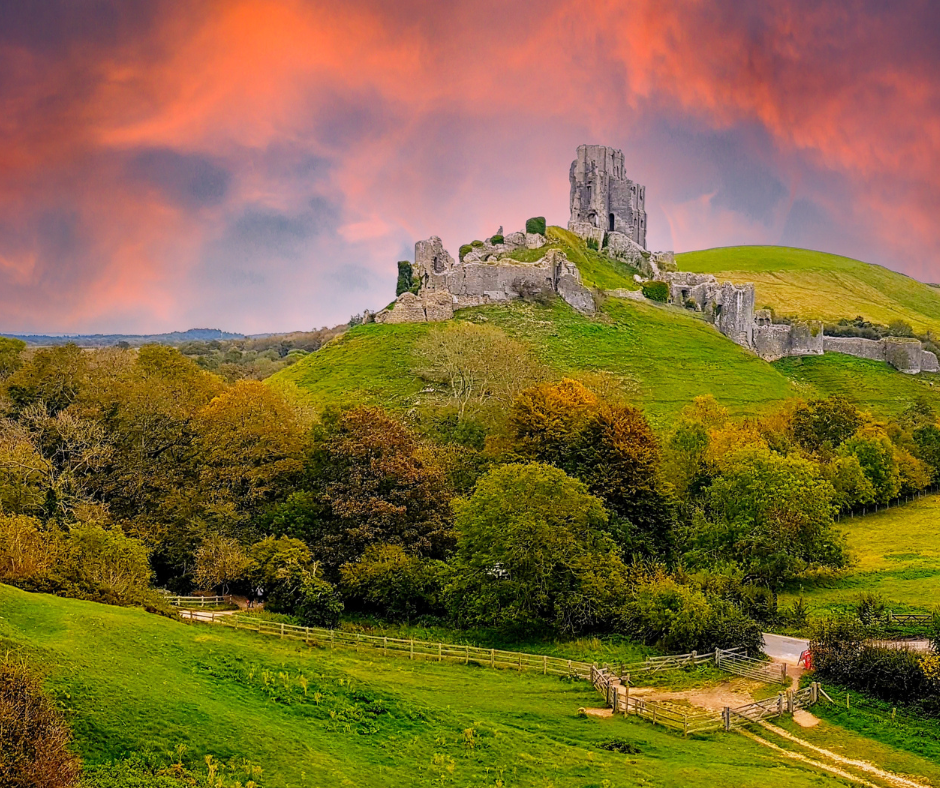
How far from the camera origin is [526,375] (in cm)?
7094

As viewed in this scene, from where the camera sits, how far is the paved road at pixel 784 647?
118 ft

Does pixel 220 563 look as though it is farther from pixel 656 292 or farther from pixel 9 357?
pixel 656 292

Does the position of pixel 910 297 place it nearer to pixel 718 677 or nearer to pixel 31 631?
pixel 718 677

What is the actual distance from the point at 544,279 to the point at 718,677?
68.9 meters

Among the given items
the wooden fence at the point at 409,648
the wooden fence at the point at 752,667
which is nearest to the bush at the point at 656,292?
the wooden fence at the point at 752,667

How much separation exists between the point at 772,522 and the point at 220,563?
30907 mm

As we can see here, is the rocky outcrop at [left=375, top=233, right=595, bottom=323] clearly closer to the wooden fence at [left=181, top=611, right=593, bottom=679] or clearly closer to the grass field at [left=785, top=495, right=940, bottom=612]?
the grass field at [left=785, top=495, right=940, bottom=612]

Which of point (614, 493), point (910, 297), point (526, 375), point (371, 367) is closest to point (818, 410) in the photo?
point (526, 375)

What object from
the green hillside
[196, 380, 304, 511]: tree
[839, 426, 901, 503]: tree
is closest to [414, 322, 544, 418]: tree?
[196, 380, 304, 511]: tree

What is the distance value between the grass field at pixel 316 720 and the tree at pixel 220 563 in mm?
11069

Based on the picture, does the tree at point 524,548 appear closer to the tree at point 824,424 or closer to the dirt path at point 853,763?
the dirt path at point 853,763

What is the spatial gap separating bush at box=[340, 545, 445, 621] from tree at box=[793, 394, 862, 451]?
42.3 m

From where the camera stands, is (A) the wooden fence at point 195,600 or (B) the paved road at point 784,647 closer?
(B) the paved road at point 784,647

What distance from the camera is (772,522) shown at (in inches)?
1842
